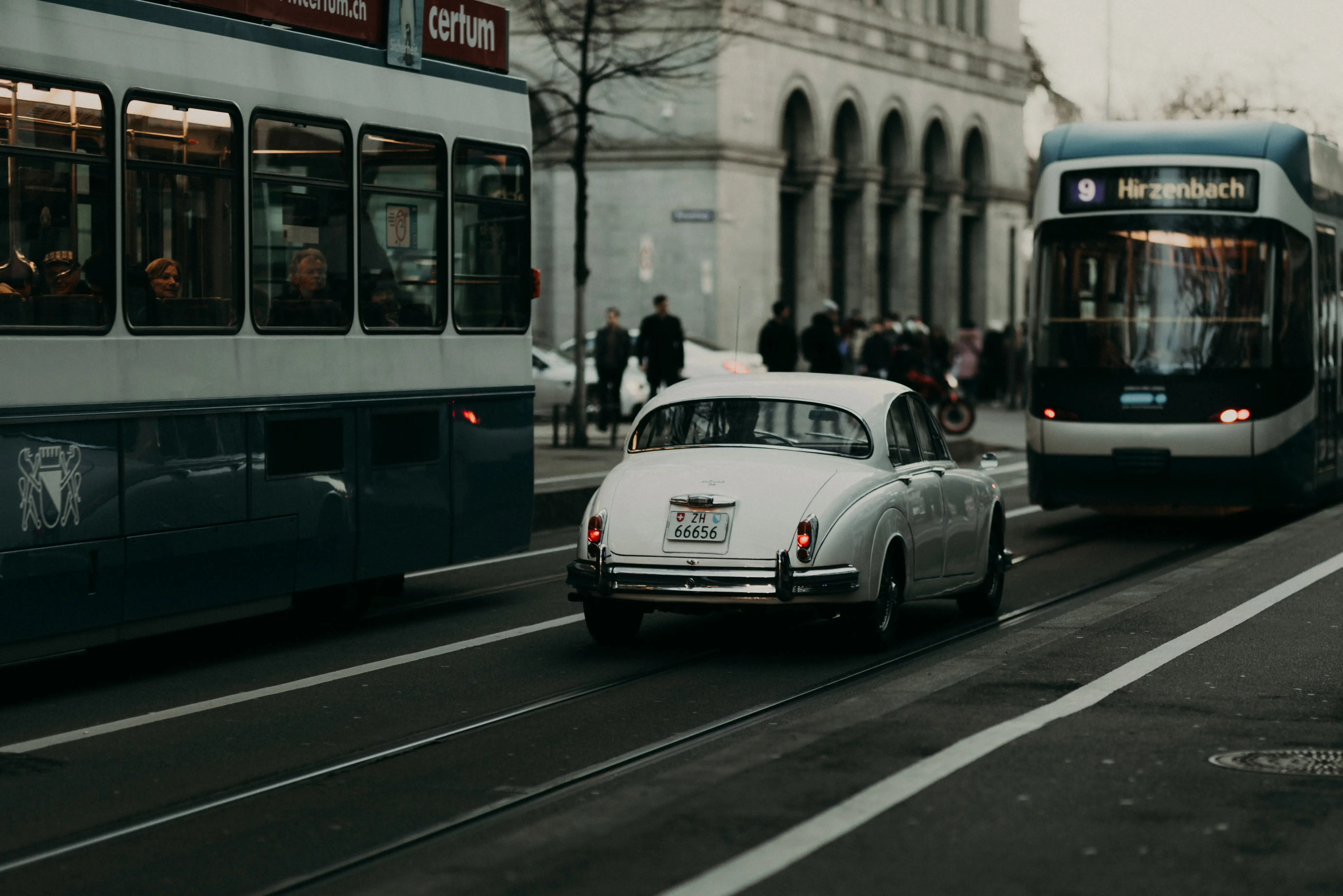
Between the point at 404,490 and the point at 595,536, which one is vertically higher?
the point at 404,490

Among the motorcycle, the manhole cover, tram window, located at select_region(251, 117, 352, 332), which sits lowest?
the manhole cover

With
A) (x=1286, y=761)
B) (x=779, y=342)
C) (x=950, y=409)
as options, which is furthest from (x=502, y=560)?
(x=950, y=409)

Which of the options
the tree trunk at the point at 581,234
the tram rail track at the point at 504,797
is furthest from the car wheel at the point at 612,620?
the tree trunk at the point at 581,234

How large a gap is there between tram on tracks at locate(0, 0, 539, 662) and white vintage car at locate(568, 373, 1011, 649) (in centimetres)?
147

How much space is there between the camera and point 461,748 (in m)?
7.80

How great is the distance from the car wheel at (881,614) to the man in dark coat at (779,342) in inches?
552

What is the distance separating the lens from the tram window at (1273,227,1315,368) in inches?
640

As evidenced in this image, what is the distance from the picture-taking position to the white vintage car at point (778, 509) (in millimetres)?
9758

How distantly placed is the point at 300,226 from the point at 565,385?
2163 cm

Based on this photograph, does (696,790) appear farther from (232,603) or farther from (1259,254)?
(1259,254)

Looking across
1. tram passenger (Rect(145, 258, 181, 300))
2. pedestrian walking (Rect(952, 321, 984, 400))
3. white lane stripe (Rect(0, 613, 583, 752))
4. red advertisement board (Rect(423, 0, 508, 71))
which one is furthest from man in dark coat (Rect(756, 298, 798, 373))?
tram passenger (Rect(145, 258, 181, 300))

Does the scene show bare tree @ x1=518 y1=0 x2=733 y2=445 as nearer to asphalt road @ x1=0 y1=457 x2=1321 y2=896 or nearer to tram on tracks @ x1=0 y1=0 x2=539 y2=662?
tram on tracks @ x1=0 y1=0 x2=539 y2=662

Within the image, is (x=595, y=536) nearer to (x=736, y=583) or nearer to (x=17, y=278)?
(x=736, y=583)

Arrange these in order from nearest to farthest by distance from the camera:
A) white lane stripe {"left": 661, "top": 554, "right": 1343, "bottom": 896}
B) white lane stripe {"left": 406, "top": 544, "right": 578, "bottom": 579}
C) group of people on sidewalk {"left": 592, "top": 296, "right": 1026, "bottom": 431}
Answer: white lane stripe {"left": 661, "top": 554, "right": 1343, "bottom": 896}
white lane stripe {"left": 406, "top": 544, "right": 578, "bottom": 579}
group of people on sidewalk {"left": 592, "top": 296, "right": 1026, "bottom": 431}
